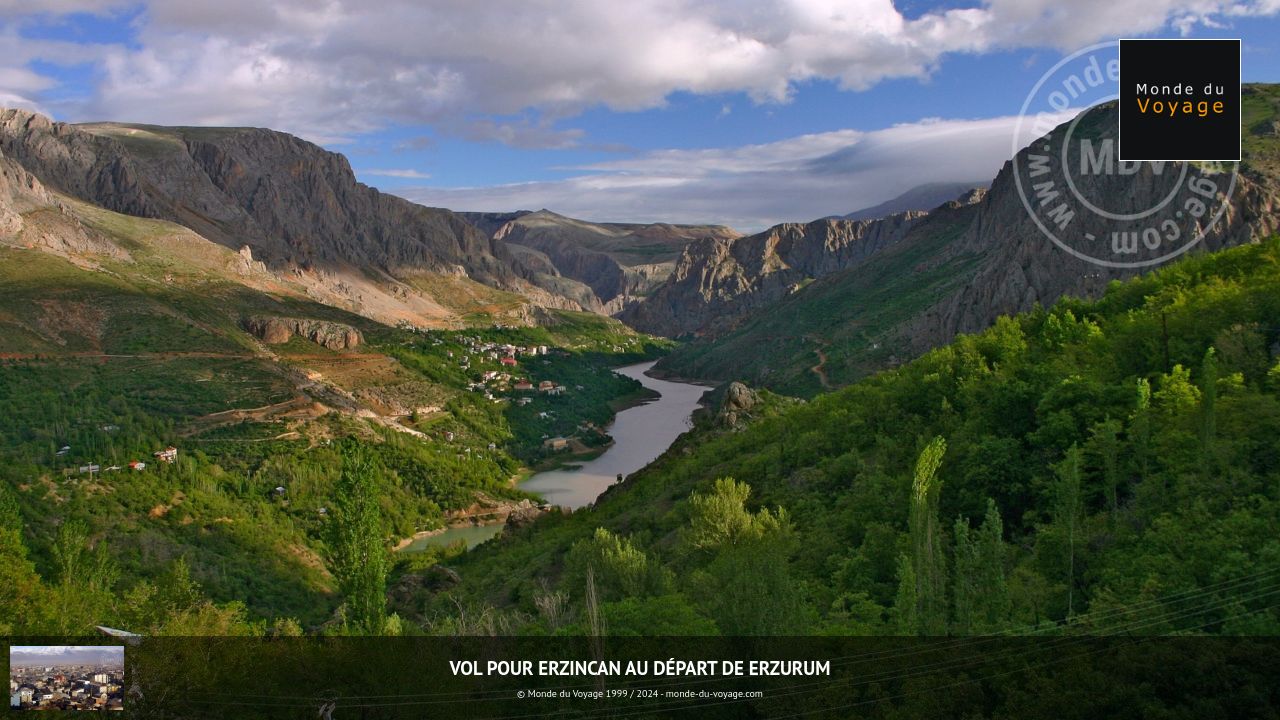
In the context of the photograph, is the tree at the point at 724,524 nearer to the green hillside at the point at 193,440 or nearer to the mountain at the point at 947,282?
the green hillside at the point at 193,440

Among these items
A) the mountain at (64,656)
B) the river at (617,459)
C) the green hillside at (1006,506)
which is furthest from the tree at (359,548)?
A: the river at (617,459)

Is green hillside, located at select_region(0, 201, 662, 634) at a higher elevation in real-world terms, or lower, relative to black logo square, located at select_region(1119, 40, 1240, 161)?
lower

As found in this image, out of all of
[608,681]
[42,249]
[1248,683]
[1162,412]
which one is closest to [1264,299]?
[1162,412]

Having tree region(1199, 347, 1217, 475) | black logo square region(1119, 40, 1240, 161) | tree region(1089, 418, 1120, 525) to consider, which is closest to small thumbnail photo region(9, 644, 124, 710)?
tree region(1089, 418, 1120, 525)

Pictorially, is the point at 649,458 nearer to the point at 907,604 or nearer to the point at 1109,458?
→ the point at 1109,458

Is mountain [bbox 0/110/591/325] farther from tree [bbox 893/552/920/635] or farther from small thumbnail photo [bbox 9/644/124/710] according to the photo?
tree [bbox 893/552/920/635]

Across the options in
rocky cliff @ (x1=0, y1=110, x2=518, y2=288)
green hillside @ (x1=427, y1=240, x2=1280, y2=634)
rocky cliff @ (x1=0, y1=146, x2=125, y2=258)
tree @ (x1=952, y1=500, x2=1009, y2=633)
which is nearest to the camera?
tree @ (x1=952, y1=500, x2=1009, y2=633)

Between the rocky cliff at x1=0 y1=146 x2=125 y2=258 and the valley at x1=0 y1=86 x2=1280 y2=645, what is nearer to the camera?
the valley at x1=0 y1=86 x2=1280 y2=645

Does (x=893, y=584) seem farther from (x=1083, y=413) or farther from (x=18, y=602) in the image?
(x=18, y=602)
